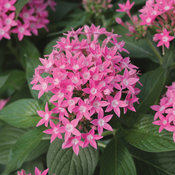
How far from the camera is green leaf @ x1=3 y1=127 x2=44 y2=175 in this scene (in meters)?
1.02

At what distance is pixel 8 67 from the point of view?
5.99 ft

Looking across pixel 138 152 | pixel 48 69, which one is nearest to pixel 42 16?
pixel 48 69

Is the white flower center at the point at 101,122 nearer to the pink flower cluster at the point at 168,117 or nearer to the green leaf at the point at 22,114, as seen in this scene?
the pink flower cluster at the point at 168,117

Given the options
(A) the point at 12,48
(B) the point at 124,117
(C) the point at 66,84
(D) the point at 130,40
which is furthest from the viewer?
(A) the point at 12,48

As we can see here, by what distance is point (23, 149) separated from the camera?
1.04 m

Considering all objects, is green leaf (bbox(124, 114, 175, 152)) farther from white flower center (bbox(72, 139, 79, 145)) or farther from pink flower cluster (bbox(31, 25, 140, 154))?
white flower center (bbox(72, 139, 79, 145))

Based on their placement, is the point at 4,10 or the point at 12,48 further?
the point at 12,48

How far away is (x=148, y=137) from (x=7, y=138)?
2.61 feet

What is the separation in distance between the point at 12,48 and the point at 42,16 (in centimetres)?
30

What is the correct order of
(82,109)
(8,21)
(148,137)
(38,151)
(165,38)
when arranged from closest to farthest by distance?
1. (82,109)
2. (148,137)
3. (165,38)
4. (38,151)
5. (8,21)

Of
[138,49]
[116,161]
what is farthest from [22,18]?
[116,161]

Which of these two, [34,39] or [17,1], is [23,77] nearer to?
[34,39]

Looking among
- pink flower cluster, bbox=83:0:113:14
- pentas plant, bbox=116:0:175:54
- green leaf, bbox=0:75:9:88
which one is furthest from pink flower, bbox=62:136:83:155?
pink flower cluster, bbox=83:0:113:14

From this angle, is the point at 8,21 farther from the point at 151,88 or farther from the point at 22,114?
the point at 151,88
